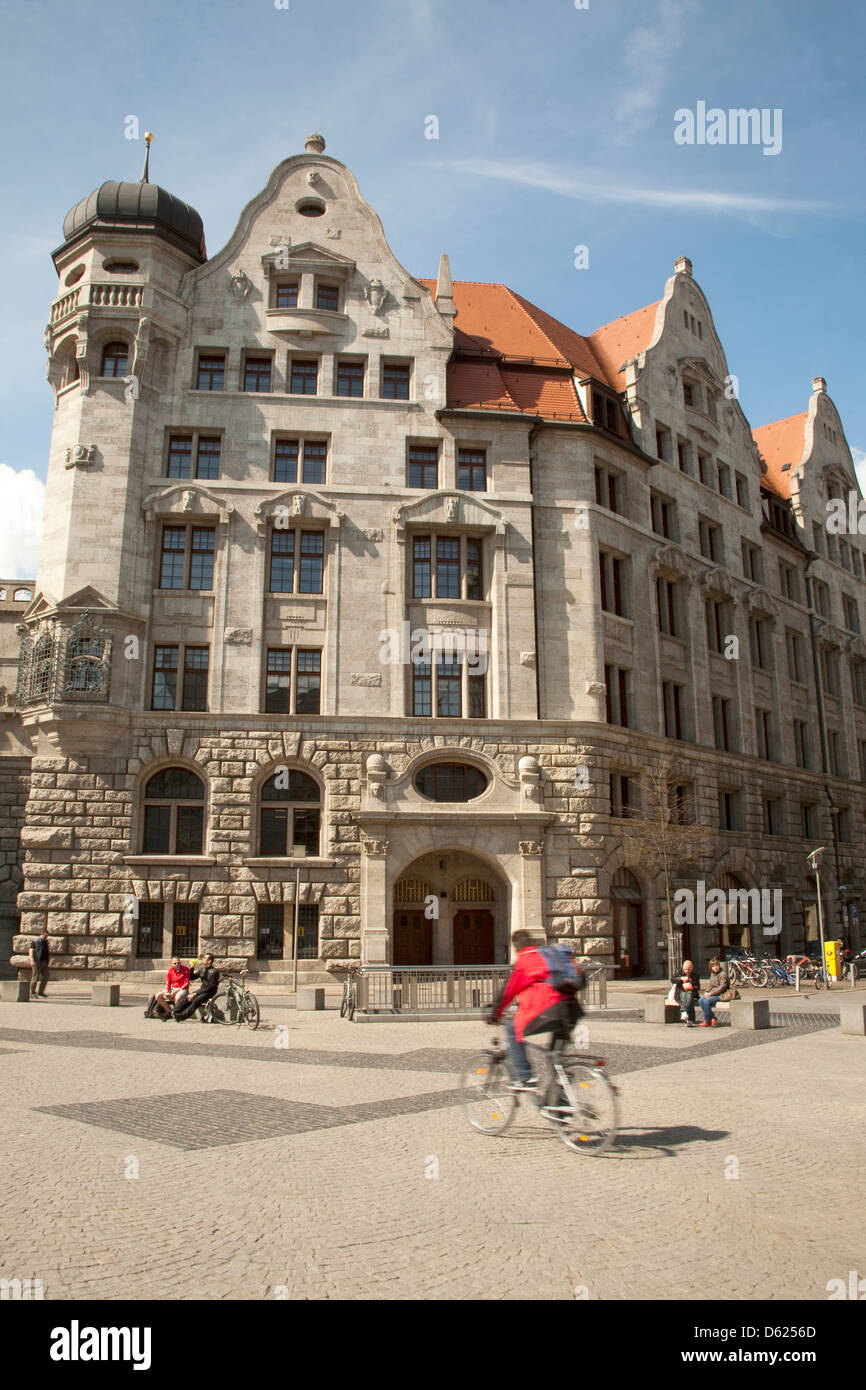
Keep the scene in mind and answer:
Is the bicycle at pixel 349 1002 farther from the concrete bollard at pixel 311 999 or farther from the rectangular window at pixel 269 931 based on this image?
the rectangular window at pixel 269 931

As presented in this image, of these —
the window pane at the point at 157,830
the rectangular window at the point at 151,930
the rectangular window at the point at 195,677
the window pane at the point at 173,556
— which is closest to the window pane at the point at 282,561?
the window pane at the point at 173,556

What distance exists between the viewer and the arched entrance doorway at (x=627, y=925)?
3212 cm

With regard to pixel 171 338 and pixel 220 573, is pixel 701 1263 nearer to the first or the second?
pixel 220 573

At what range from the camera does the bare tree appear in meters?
31.7

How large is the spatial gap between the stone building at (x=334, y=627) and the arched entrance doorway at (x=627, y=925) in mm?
105

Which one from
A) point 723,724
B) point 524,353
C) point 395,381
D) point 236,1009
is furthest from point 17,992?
point 524,353

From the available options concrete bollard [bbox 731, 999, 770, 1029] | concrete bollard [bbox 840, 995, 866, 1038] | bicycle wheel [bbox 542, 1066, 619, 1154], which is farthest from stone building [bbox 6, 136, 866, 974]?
bicycle wheel [bbox 542, 1066, 619, 1154]

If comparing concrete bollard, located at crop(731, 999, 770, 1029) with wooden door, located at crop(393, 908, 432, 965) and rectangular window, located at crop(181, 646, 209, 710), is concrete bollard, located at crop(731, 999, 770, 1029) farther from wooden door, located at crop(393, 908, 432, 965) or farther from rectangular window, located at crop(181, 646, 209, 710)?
rectangular window, located at crop(181, 646, 209, 710)

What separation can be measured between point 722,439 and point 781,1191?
40.8 metres

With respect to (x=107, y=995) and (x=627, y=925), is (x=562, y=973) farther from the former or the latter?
(x=627, y=925)

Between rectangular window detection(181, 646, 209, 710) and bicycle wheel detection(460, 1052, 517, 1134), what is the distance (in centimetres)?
2326

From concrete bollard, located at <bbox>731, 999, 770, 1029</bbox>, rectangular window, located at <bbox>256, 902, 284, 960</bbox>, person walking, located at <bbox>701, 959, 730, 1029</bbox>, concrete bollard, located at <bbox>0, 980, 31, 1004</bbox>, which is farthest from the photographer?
rectangular window, located at <bbox>256, 902, 284, 960</bbox>

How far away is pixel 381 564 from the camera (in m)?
32.6
